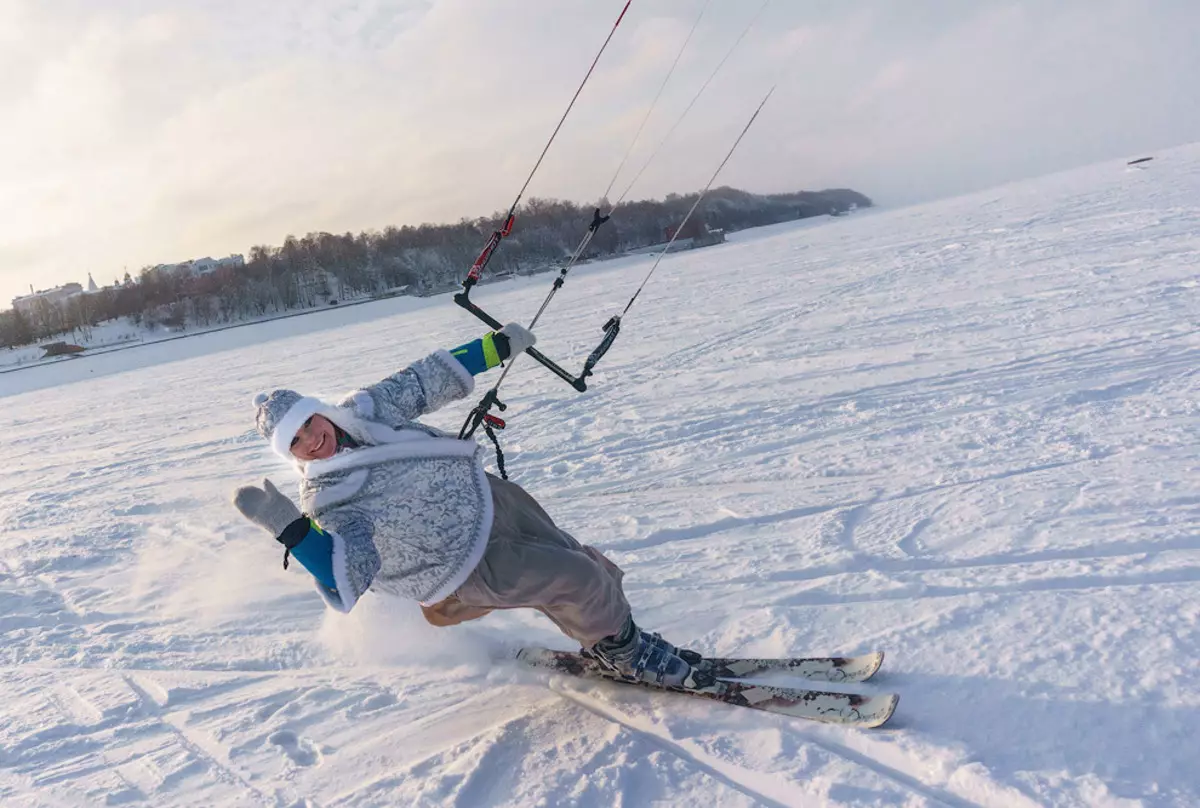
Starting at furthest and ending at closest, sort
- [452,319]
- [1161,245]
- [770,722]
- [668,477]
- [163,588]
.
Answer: [452,319], [1161,245], [668,477], [163,588], [770,722]

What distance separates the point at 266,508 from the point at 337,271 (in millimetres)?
78526

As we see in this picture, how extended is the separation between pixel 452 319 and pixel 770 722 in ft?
77.0

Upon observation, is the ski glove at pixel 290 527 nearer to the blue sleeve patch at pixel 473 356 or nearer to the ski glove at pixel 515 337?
the blue sleeve patch at pixel 473 356

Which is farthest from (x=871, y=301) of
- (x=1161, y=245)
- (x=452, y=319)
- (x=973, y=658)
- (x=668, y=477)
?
(x=452, y=319)

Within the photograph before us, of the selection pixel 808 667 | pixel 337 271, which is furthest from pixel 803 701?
pixel 337 271

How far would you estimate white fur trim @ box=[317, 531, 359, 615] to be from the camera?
239cm

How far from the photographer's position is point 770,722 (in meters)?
2.83

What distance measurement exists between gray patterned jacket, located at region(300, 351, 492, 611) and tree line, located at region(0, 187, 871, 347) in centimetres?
5538

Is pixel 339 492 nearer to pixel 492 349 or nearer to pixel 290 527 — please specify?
pixel 290 527

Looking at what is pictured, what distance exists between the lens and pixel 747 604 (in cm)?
376

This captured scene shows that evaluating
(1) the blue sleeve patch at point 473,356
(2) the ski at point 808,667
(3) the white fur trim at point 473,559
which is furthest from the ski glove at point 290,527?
(2) the ski at point 808,667

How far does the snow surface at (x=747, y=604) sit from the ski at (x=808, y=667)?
0.08 meters

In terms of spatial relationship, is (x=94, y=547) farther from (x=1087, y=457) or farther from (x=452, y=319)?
(x=452, y=319)

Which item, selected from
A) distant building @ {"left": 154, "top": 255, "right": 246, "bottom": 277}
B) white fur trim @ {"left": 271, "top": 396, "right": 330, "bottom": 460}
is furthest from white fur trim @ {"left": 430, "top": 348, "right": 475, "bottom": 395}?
distant building @ {"left": 154, "top": 255, "right": 246, "bottom": 277}
